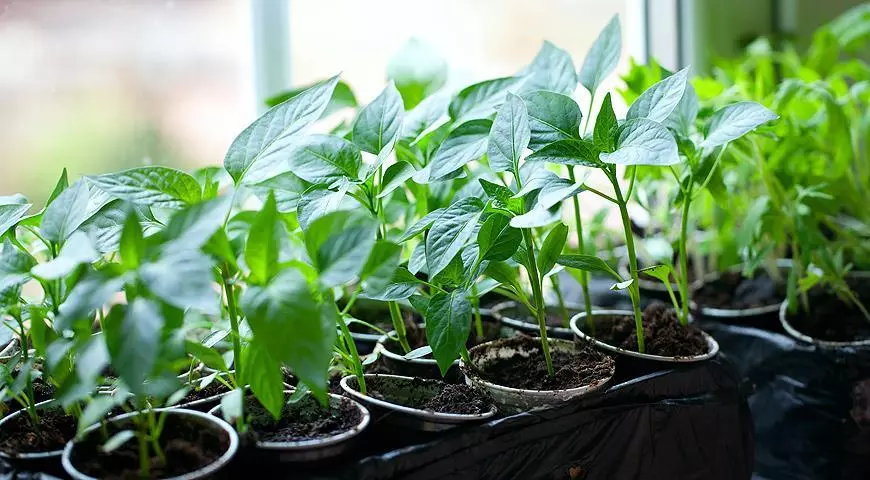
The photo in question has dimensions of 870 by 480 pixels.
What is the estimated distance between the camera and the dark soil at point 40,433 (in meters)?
0.76

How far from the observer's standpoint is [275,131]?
0.79m

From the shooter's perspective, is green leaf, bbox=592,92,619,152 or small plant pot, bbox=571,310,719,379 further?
small plant pot, bbox=571,310,719,379

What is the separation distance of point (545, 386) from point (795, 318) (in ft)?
1.93

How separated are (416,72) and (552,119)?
1.01ft

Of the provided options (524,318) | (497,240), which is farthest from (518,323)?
(497,240)

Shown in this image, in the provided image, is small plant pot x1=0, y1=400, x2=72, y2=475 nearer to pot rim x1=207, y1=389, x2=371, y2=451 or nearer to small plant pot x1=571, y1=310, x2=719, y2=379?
pot rim x1=207, y1=389, x2=371, y2=451

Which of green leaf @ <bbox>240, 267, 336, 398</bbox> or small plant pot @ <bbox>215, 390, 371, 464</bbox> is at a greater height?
green leaf @ <bbox>240, 267, 336, 398</bbox>

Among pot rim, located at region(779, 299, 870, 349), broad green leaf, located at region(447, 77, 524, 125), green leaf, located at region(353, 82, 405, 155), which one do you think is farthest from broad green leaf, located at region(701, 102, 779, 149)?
pot rim, located at region(779, 299, 870, 349)

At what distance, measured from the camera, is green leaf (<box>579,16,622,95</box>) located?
0.99 metres

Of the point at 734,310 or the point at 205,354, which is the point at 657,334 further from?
the point at 205,354

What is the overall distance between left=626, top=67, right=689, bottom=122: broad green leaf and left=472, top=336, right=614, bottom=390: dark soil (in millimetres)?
268

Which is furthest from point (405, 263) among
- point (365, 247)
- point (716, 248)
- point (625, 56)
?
point (625, 56)

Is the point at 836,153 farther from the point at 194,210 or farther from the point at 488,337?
the point at 194,210

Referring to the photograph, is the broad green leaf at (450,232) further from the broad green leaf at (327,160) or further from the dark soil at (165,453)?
the dark soil at (165,453)
